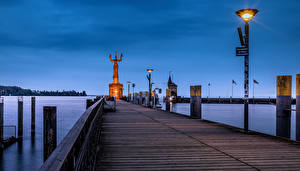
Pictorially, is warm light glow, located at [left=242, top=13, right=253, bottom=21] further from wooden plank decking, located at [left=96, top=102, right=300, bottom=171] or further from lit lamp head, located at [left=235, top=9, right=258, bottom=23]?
wooden plank decking, located at [left=96, top=102, right=300, bottom=171]

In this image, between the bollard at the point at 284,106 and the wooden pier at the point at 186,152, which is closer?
the wooden pier at the point at 186,152

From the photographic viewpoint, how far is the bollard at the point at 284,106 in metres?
7.80

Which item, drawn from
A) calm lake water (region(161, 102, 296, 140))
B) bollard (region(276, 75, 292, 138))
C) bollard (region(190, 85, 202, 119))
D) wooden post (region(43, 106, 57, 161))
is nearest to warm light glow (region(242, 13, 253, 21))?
bollard (region(276, 75, 292, 138))

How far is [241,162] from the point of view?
496cm

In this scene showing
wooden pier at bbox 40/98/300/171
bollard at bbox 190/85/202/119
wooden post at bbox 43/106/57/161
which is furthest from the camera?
bollard at bbox 190/85/202/119

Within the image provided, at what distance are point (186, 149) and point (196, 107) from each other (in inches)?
301

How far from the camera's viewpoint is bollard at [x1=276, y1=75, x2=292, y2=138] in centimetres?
780

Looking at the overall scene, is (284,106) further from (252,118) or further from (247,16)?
(252,118)

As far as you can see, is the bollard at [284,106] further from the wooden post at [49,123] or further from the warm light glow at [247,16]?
the wooden post at [49,123]

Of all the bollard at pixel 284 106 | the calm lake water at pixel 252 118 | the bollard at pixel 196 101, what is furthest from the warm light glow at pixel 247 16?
the calm lake water at pixel 252 118

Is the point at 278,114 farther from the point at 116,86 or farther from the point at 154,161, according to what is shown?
the point at 116,86

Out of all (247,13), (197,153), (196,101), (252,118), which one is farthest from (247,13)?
(252,118)

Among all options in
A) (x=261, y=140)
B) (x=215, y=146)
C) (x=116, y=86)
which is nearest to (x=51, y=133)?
(x=215, y=146)

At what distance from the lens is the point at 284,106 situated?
25.6 ft
